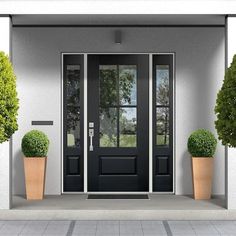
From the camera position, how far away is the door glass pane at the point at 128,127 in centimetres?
1091

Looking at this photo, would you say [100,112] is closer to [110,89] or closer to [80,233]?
[110,89]

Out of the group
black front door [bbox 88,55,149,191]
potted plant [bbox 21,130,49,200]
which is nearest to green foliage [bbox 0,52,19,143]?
potted plant [bbox 21,130,49,200]

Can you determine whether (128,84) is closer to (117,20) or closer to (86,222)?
(117,20)

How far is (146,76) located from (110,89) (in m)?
0.62

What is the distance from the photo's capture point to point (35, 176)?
32.8 feet

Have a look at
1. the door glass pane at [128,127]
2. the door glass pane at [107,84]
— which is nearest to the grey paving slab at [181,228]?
the door glass pane at [128,127]

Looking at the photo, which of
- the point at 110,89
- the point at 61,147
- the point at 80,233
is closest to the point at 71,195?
the point at 61,147

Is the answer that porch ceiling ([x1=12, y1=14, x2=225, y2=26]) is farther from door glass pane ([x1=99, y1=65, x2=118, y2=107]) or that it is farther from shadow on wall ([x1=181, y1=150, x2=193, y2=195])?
shadow on wall ([x1=181, y1=150, x2=193, y2=195])

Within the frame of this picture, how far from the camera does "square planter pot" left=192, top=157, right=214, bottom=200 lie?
9992mm

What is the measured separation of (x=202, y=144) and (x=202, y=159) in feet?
0.75

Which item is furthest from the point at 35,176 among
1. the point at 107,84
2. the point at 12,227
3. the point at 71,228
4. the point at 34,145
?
the point at 107,84

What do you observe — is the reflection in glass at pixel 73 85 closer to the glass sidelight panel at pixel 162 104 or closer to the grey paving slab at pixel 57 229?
the glass sidelight panel at pixel 162 104

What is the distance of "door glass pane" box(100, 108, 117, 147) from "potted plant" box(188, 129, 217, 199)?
1.40 m

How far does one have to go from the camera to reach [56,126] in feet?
35.5
